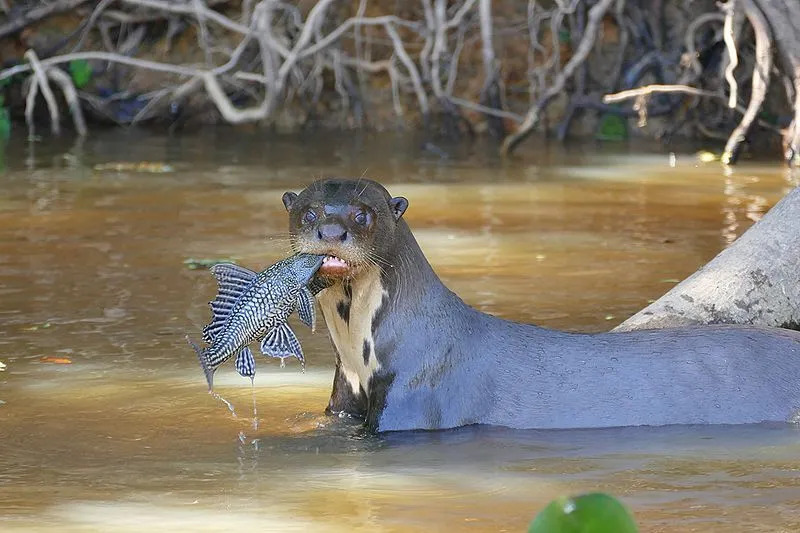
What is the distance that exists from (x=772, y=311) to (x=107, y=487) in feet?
8.37

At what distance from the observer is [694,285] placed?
18.9 feet

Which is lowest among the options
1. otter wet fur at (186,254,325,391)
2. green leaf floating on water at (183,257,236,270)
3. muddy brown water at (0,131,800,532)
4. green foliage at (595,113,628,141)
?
muddy brown water at (0,131,800,532)

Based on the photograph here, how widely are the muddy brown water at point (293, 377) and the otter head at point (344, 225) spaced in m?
0.42

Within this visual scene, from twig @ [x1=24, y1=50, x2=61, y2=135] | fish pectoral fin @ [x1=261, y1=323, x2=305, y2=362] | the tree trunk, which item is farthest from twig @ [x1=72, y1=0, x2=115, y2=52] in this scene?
fish pectoral fin @ [x1=261, y1=323, x2=305, y2=362]

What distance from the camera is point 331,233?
4.49 m

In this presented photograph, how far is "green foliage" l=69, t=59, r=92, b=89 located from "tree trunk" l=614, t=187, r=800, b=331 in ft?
36.0

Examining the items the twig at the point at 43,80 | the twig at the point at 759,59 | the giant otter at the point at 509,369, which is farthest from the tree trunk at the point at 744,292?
the twig at the point at 43,80

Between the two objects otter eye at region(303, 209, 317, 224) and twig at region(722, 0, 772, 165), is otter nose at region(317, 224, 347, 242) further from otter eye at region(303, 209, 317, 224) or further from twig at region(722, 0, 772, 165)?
twig at region(722, 0, 772, 165)

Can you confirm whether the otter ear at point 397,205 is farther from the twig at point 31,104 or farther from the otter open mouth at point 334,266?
the twig at point 31,104

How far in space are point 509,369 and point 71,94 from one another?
11354mm

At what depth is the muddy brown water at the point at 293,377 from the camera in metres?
4.04

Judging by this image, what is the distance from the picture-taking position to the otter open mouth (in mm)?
4539

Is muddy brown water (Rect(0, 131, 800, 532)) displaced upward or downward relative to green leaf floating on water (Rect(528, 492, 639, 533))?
downward

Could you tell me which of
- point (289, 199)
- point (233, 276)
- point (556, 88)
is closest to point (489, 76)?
point (556, 88)
